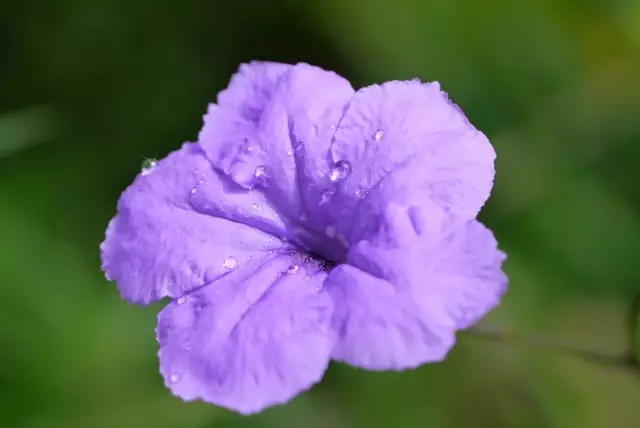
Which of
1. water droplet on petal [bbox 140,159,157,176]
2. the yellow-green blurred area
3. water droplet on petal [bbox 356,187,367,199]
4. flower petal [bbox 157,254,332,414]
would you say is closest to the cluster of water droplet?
water droplet on petal [bbox 140,159,157,176]

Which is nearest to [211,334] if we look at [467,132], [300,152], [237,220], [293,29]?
[237,220]

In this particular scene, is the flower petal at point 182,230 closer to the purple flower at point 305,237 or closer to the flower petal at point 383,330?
the purple flower at point 305,237

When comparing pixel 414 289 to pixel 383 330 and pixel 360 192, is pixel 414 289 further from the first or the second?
pixel 360 192

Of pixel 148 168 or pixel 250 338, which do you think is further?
pixel 148 168

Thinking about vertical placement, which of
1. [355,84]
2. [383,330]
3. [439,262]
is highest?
[439,262]

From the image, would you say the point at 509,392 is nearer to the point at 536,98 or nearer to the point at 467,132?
the point at 536,98


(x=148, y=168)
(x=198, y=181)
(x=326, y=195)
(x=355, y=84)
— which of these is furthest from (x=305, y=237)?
(x=355, y=84)

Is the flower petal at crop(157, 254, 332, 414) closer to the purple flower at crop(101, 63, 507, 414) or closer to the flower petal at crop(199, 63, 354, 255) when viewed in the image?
the purple flower at crop(101, 63, 507, 414)
